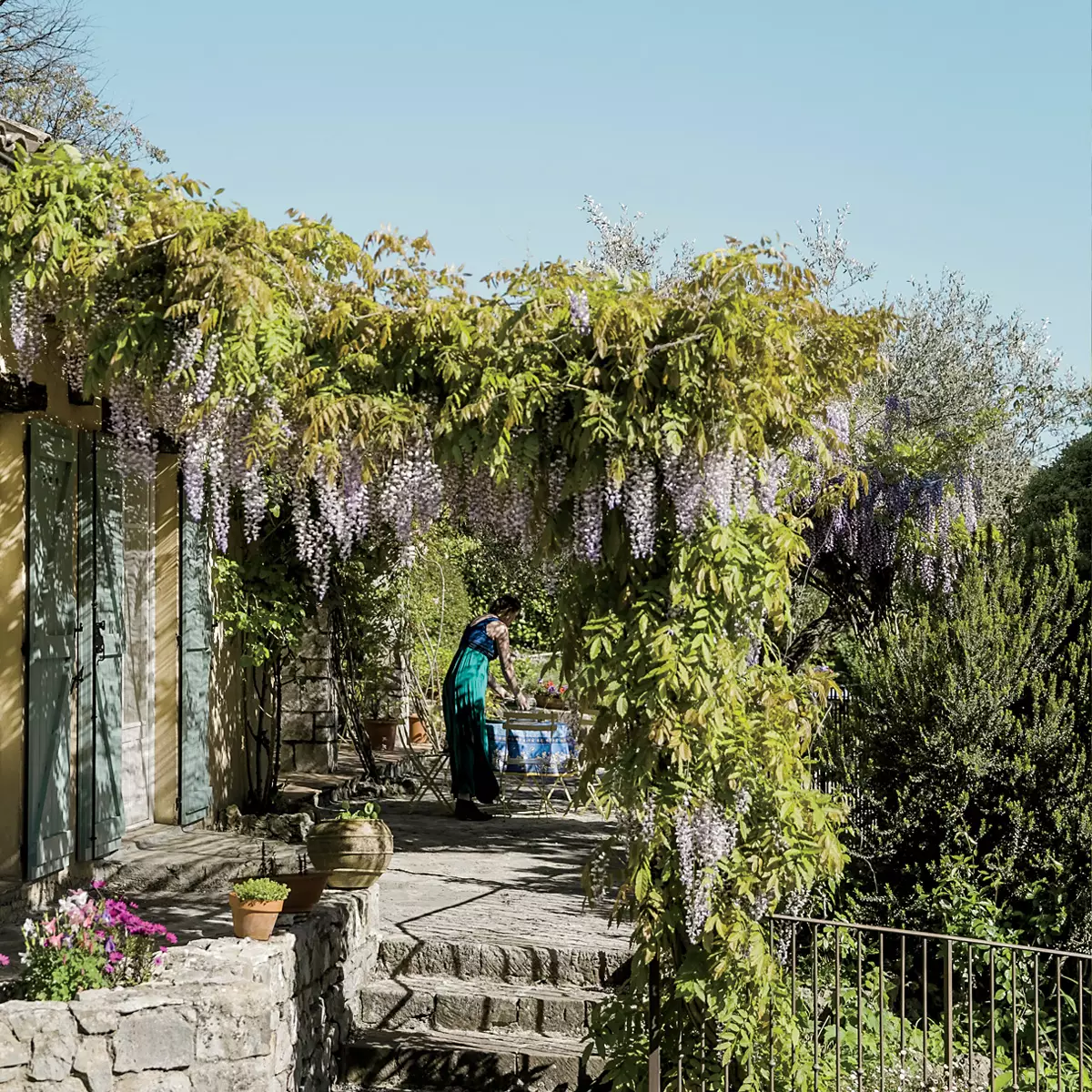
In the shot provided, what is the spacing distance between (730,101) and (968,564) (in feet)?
9.24

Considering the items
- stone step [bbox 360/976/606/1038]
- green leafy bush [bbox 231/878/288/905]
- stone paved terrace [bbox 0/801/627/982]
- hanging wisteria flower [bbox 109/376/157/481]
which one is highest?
hanging wisteria flower [bbox 109/376/157/481]

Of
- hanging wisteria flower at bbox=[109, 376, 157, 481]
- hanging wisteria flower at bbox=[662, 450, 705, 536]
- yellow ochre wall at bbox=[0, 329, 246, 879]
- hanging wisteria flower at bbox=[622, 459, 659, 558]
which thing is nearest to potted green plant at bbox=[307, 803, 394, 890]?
yellow ochre wall at bbox=[0, 329, 246, 879]

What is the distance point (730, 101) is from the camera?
6.76m

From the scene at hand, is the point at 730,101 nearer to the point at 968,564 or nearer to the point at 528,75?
the point at 528,75

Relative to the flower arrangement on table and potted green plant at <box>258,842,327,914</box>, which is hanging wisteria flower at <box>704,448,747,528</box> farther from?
the flower arrangement on table

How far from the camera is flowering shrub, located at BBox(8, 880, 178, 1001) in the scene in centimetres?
396

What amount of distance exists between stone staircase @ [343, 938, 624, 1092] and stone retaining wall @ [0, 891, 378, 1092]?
19.4 inches

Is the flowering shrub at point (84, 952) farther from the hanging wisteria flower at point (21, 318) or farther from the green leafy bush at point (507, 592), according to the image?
the green leafy bush at point (507, 592)

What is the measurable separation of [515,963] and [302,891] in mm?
974

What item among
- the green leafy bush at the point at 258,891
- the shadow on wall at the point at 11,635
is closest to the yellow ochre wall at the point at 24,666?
the shadow on wall at the point at 11,635

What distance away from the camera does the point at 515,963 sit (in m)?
5.23

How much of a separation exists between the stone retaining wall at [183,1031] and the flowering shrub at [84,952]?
5 cm

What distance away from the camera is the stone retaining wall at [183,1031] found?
12.7 feet

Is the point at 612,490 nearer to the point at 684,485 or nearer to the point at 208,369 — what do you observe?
the point at 684,485
